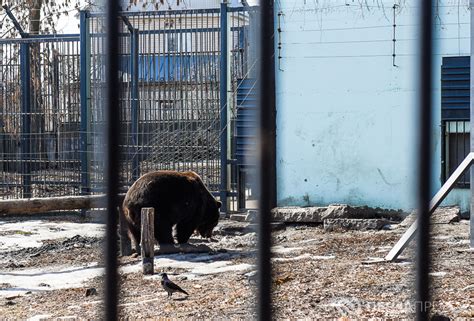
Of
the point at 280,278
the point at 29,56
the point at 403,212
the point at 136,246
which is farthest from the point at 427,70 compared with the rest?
the point at 29,56

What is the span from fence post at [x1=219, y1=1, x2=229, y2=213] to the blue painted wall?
0.87 m

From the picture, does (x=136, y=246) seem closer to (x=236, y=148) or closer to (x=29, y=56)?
(x=236, y=148)

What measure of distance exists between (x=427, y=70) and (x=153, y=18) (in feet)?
41.2

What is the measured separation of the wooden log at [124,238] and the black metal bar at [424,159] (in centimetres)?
732

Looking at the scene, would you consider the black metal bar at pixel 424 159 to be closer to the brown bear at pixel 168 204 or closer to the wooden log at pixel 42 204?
the wooden log at pixel 42 204

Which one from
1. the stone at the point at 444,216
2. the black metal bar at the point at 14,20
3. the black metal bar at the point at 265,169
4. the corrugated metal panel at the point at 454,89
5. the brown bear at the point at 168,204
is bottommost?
the stone at the point at 444,216

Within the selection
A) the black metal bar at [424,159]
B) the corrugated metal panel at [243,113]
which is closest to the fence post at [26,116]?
the corrugated metal panel at [243,113]

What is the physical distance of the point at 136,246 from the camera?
9.45 meters

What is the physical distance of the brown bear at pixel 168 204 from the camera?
9.42 m

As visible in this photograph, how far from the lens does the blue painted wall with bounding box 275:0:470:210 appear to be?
523 inches

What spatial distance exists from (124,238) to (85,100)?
18.0 feet

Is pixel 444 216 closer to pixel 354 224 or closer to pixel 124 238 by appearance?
pixel 354 224

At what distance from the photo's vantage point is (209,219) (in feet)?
34.6

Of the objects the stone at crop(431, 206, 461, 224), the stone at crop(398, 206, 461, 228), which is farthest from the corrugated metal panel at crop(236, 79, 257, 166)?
the stone at crop(431, 206, 461, 224)
